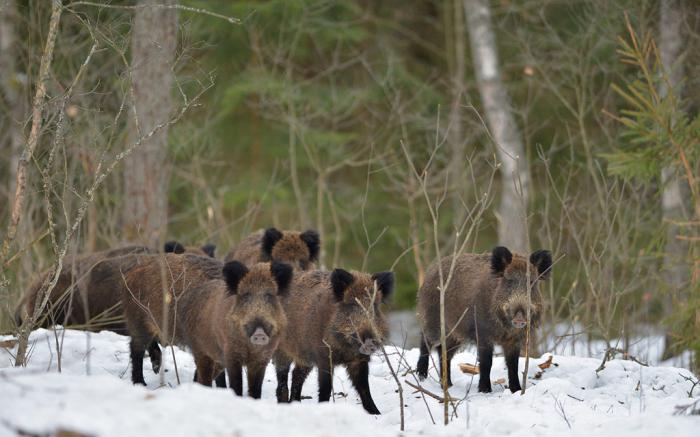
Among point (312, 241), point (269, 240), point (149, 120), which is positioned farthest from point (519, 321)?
point (149, 120)

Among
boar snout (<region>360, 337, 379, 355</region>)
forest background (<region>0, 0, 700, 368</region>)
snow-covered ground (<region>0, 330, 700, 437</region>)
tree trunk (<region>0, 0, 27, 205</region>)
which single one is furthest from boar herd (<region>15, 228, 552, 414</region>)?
tree trunk (<region>0, 0, 27, 205</region>)

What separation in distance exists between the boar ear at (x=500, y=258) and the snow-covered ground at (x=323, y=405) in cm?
114

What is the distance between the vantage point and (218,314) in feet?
25.6

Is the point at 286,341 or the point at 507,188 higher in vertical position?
the point at 507,188

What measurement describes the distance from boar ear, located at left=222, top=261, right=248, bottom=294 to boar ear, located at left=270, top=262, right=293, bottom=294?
252 millimetres

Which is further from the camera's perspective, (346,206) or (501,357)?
(346,206)

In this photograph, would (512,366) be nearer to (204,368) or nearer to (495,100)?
(204,368)

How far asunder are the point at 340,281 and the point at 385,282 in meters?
0.43

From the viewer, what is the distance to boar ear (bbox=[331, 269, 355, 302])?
7.81 metres

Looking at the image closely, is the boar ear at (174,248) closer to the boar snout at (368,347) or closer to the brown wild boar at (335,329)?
the brown wild boar at (335,329)

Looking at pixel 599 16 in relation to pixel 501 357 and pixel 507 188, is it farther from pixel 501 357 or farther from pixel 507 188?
pixel 501 357

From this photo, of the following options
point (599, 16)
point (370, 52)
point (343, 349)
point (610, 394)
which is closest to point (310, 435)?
point (343, 349)

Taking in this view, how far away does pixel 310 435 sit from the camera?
17.2 ft

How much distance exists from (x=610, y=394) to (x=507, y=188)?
967cm
